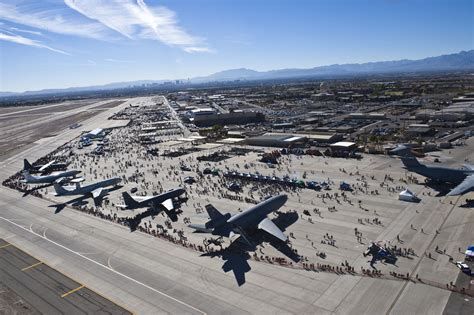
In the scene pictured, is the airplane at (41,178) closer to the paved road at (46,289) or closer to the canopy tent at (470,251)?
the paved road at (46,289)

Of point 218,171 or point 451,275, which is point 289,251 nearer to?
point 451,275

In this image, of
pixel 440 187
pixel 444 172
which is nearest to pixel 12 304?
pixel 440 187

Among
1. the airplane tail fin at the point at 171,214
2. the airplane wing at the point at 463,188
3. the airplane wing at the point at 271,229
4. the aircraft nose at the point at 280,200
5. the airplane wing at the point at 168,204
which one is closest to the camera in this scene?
the airplane wing at the point at 271,229

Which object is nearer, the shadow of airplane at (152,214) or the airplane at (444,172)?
the shadow of airplane at (152,214)

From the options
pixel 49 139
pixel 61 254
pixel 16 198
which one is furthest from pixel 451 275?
pixel 49 139

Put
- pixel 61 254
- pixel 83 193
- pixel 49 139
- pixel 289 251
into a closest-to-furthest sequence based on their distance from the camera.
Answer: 1. pixel 289 251
2. pixel 61 254
3. pixel 83 193
4. pixel 49 139

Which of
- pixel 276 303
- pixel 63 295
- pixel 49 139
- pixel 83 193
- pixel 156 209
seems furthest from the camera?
pixel 49 139

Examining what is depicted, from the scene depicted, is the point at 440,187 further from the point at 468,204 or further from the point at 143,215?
the point at 143,215

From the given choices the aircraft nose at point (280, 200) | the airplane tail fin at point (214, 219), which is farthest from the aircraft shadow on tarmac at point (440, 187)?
the airplane tail fin at point (214, 219)

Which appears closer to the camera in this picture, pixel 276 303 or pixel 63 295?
pixel 276 303
